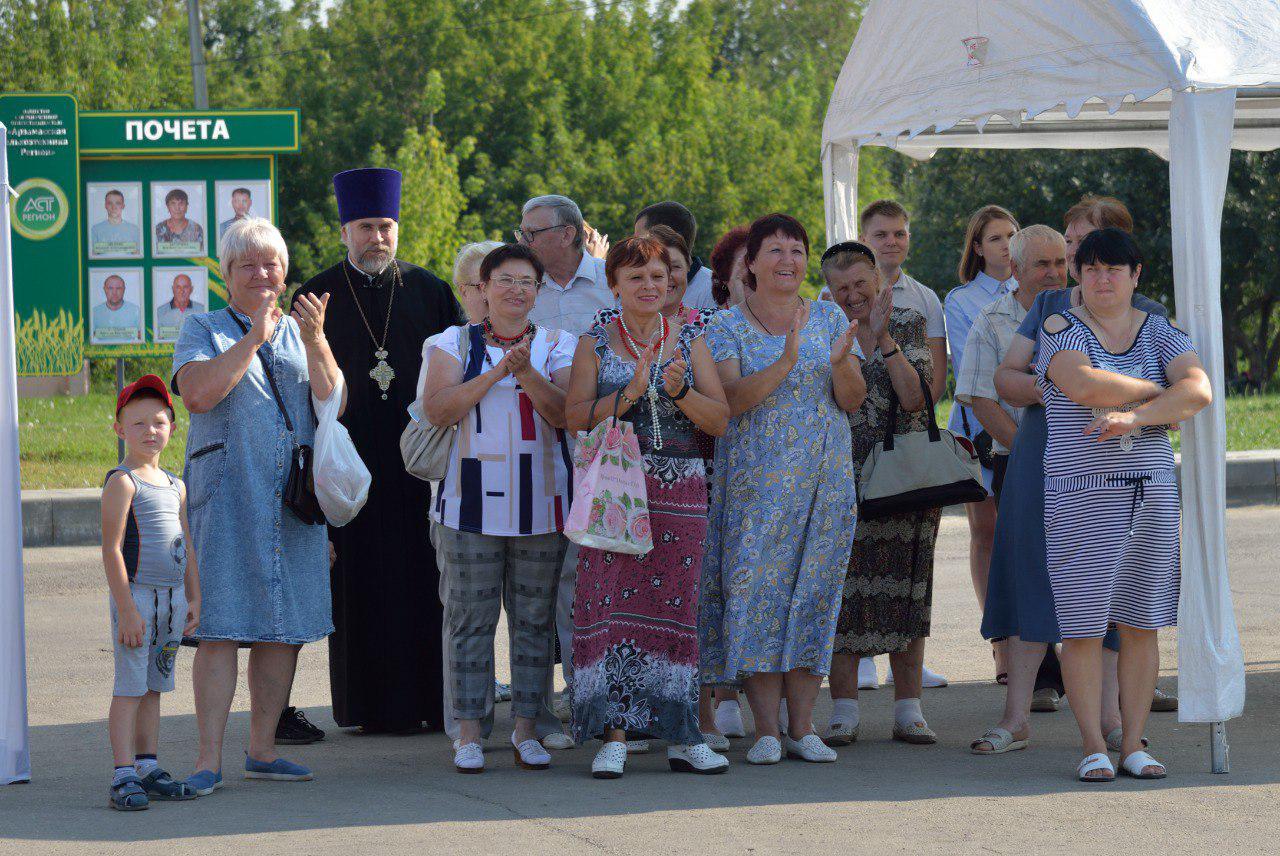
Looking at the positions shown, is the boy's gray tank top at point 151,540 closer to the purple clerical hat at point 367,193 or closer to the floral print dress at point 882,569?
the purple clerical hat at point 367,193

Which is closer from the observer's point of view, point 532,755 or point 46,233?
point 532,755

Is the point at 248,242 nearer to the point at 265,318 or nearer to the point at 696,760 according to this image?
the point at 265,318

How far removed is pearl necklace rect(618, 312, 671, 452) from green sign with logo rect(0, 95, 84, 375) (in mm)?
9697

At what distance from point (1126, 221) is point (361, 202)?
3.14m

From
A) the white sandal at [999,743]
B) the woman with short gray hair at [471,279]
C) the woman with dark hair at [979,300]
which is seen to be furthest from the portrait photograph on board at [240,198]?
the white sandal at [999,743]

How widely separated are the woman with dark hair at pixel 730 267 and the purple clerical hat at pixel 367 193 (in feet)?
4.36

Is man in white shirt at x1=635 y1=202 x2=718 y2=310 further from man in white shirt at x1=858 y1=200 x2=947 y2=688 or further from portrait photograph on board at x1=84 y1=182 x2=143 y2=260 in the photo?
portrait photograph on board at x1=84 y1=182 x2=143 y2=260

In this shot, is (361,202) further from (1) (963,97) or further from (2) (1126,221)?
(2) (1126,221)

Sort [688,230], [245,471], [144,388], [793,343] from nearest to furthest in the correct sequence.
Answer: [144,388] → [245,471] → [793,343] → [688,230]

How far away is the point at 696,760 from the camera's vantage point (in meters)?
5.58

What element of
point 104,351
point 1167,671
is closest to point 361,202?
point 1167,671

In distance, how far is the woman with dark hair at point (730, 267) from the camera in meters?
6.57

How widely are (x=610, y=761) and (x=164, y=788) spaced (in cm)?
148

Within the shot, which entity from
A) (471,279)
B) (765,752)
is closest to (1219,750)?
(765,752)
